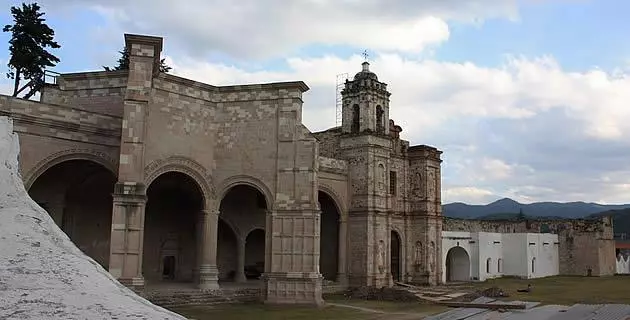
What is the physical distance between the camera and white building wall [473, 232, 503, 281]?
1651 inches

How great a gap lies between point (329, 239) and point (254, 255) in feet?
14.7

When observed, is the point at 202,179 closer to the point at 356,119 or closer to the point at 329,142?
the point at 329,142

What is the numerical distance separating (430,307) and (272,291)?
268 inches

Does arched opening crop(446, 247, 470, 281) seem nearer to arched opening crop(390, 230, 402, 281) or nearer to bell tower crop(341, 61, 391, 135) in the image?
arched opening crop(390, 230, 402, 281)

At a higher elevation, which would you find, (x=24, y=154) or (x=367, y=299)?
(x=24, y=154)

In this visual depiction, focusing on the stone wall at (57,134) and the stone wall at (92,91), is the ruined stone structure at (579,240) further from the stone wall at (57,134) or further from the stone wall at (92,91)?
the stone wall at (57,134)

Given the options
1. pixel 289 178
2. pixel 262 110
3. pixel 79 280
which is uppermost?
pixel 262 110

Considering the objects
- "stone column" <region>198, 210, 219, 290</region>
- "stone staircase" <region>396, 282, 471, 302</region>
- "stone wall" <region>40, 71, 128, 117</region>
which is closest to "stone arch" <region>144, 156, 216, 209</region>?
"stone column" <region>198, 210, 219, 290</region>

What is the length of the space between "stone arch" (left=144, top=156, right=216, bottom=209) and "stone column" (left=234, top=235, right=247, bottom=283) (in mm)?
6108

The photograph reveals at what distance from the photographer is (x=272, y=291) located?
23531 mm

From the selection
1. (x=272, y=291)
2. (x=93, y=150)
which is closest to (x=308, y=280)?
(x=272, y=291)

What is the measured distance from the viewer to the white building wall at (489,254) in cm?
4194

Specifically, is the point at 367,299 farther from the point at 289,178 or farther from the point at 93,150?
the point at 93,150

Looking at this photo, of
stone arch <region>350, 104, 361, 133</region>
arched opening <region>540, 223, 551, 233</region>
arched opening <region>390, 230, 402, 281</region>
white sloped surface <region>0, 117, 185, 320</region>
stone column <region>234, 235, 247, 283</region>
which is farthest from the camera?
arched opening <region>540, 223, 551, 233</region>
